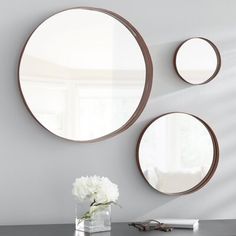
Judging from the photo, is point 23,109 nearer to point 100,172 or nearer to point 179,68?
point 100,172

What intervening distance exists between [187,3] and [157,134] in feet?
2.34

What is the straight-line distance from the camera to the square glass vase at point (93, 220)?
224cm

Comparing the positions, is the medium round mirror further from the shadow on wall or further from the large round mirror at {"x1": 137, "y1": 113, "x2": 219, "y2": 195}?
the large round mirror at {"x1": 137, "y1": 113, "x2": 219, "y2": 195}

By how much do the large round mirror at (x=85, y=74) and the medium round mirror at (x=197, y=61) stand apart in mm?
185

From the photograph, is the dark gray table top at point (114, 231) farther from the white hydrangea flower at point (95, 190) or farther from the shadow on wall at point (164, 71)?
the shadow on wall at point (164, 71)

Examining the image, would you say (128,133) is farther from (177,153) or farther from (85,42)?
(85,42)

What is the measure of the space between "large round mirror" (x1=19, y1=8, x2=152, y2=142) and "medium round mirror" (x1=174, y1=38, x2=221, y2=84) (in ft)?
0.61

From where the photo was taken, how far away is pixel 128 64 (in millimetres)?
2521

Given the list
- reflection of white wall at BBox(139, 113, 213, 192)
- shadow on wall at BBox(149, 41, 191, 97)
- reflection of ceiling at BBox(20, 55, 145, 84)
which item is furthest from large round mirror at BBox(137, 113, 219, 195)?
reflection of ceiling at BBox(20, 55, 145, 84)

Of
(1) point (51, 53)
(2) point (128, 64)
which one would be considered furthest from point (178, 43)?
(1) point (51, 53)

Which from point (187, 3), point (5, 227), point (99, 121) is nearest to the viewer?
point (5, 227)

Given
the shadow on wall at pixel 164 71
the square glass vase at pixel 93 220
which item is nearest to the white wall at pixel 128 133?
the shadow on wall at pixel 164 71

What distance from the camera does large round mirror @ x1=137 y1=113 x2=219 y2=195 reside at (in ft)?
8.37

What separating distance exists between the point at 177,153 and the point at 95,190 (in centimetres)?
56
